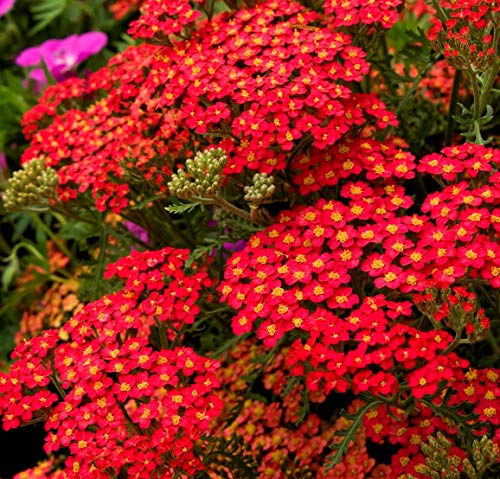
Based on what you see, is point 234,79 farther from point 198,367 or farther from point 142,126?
point 198,367

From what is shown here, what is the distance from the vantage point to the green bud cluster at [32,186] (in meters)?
1.85

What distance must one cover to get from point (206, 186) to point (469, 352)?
800mm

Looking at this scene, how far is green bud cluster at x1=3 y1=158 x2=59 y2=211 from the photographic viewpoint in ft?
6.06

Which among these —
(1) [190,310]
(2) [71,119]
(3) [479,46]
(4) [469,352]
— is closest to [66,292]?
(2) [71,119]

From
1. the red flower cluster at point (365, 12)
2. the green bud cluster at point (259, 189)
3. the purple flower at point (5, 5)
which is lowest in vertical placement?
the green bud cluster at point (259, 189)

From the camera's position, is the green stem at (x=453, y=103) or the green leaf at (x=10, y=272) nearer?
the green stem at (x=453, y=103)

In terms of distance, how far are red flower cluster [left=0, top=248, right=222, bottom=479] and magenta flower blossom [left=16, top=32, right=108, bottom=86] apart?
1234 mm

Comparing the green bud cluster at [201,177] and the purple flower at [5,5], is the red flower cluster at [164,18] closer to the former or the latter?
the green bud cluster at [201,177]

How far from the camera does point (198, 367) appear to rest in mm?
1542

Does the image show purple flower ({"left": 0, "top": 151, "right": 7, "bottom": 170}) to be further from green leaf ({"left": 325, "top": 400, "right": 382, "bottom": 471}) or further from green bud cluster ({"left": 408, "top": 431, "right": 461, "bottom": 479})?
green bud cluster ({"left": 408, "top": 431, "right": 461, "bottom": 479})

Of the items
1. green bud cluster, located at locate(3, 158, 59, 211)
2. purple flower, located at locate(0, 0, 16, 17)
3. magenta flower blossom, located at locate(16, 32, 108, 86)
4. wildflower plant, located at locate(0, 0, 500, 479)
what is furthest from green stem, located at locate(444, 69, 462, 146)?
purple flower, located at locate(0, 0, 16, 17)

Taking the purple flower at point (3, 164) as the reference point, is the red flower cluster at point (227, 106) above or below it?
above

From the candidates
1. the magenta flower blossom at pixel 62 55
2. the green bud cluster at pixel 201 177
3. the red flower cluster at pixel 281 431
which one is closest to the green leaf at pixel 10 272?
the magenta flower blossom at pixel 62 55

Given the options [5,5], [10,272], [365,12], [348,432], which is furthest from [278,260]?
[5,5]
